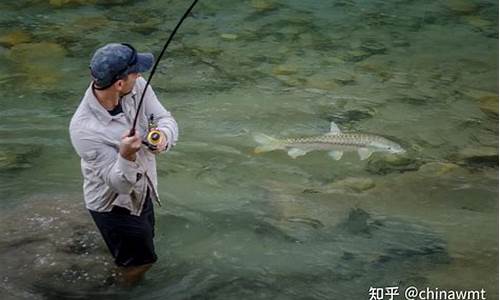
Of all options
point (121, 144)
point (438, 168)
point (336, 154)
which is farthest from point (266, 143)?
point (121, 144)

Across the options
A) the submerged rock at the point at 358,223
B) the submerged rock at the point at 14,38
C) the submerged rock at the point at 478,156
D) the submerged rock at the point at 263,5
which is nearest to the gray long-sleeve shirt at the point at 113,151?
the submerged rock at the point at 358,223

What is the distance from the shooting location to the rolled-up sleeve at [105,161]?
4.28 meters

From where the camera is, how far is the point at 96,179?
4574 mm

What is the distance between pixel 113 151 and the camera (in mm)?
4379

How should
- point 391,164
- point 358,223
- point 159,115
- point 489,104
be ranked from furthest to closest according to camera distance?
point 489,104 → point 391,164 → point 358,223 → point 159,115

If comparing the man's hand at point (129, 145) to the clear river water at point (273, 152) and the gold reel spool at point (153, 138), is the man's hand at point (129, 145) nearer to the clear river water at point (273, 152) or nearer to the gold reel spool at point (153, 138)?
the gold reel spool at point (153, 138)

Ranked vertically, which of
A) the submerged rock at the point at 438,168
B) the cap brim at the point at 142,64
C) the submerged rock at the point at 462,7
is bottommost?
the submerged rock at the point at 438,168

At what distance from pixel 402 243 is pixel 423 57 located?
4.65 meters

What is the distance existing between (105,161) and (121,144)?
10.7 inches

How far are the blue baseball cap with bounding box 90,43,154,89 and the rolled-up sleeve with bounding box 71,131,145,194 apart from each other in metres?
0.33

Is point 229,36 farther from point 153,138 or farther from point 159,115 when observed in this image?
point 153,138

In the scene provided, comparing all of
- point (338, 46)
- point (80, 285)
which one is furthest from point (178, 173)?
point (338, 46)

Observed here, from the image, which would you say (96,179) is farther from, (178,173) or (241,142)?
(241,142)

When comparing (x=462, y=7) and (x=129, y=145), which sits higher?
(x=129, y=145)
